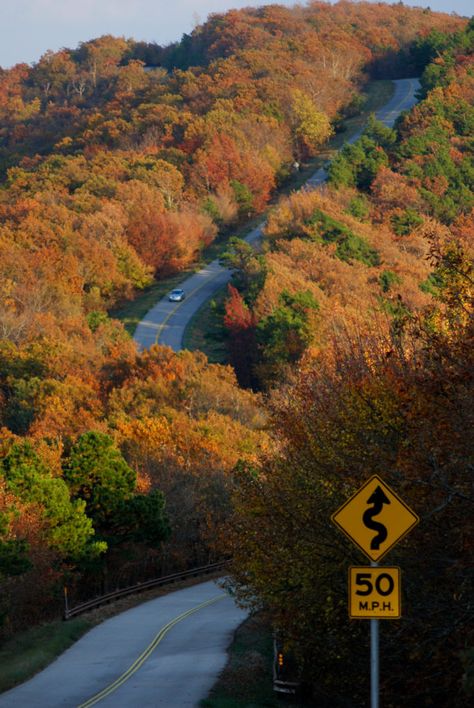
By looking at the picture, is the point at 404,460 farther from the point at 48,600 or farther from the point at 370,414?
the point at 48,600

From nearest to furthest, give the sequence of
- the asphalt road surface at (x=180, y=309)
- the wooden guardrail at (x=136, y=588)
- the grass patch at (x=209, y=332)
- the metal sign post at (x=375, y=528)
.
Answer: the metal sign post at (x=375, y=528) → the wooden guardrail at (x=136, y=588) → the grass patch at (x=209, y=332) → the asphalt road surface at (x=180, y=309)

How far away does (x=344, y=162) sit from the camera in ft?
377

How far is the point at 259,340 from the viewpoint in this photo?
81.2 metres

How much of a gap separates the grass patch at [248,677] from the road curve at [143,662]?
1.09 ft

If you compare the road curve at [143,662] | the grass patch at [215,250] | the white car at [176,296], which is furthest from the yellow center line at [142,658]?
the white car at [176,296]

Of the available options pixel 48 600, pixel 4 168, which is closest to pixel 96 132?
pixel 4 168

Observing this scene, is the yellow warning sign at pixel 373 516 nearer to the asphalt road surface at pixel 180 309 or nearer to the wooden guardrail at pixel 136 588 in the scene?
the wooden guardrail at pixel 136 588

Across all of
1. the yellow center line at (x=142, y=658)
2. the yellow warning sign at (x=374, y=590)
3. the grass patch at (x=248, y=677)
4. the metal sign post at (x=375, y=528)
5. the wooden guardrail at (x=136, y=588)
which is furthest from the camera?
the wooden guardrail at (x=136, y=588)

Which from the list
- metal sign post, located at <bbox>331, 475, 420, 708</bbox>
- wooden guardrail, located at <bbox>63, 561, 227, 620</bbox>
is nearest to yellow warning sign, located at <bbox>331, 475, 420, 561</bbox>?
metal sign post, located at <bbox>331, 475, 420, 708</bbox>

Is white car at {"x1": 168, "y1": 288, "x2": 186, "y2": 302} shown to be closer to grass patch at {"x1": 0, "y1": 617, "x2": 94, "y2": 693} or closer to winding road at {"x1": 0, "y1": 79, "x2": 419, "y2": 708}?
winding road at {"x1": 0, "y1": 79, "x2": 419, "y2": 708}

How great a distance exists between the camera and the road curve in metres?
24.5

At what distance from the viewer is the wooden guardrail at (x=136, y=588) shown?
41438 millimetres

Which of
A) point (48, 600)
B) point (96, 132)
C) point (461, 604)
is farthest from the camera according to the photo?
point (96, 132)

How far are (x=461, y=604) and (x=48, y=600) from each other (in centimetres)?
2822
